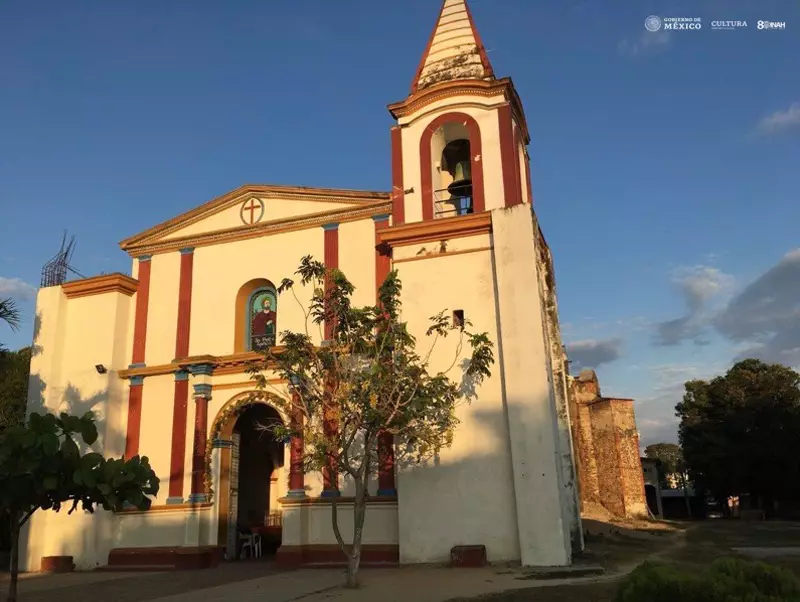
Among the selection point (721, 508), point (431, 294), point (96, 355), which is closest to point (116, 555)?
point (96, 355)

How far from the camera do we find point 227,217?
1823cm

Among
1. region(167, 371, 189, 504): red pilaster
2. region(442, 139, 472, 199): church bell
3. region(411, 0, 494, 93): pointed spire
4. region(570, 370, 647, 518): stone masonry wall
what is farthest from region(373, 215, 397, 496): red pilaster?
region(570, 370, 647, 518): stone masonry wall

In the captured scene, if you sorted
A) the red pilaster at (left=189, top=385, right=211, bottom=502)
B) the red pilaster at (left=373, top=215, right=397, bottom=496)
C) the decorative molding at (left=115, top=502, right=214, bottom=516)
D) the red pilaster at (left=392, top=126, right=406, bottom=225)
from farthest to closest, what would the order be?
the red pilaster at (left=189, top=385, right=211, bottom=502) < the decorative molding at (left=115, top=502, right=214, bottom=516) < the red pilaster at (left=392, top=126, right=406, bottom=225) < the red pilaster at (left=373, top=215, right=397, bottom=496)

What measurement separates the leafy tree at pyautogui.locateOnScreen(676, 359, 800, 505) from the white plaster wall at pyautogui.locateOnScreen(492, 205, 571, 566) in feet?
81.5

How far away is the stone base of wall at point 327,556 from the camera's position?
1410cm

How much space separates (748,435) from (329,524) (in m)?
27.4

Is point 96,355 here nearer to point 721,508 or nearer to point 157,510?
point 157,510

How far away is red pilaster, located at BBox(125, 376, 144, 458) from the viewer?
17.1 meters

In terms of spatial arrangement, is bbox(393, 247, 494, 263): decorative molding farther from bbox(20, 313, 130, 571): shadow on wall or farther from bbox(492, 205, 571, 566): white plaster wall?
bbox(20, 313, 130, 571): shadow on wall

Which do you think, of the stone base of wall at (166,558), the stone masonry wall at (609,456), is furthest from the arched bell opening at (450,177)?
the stone masonry wall at (609,456)

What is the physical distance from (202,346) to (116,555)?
5.28 metres

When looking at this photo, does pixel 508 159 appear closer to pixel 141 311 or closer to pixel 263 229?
pixel 263 229

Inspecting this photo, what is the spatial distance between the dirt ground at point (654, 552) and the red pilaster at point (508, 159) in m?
7.63

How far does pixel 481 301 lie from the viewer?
47.0 ft
